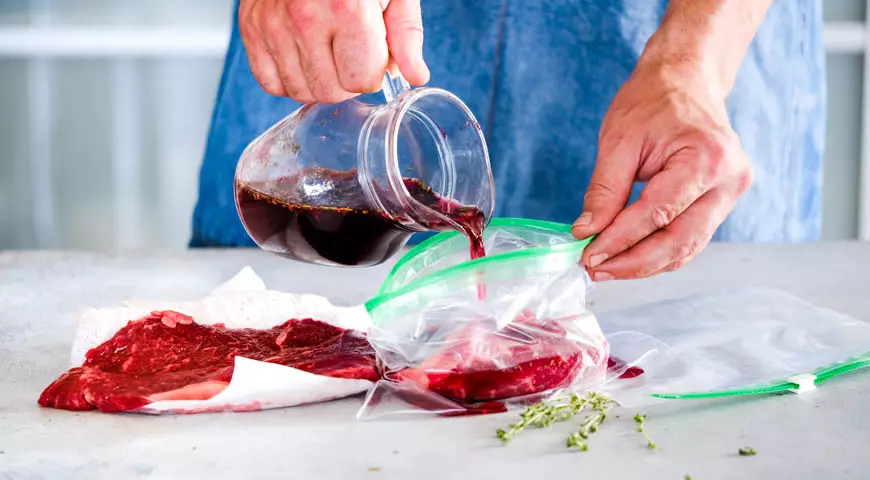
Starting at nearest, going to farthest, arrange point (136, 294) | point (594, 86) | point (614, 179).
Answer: point (614, 179)
point (136, 294)
point (594, 86)

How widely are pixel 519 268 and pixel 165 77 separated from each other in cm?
381

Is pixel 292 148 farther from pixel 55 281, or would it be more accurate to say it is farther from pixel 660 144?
pixel 55 281

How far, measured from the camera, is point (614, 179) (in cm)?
133

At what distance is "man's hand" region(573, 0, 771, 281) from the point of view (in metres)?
1.28

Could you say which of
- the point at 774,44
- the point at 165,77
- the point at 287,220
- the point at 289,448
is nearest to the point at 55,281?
the point at 287,220

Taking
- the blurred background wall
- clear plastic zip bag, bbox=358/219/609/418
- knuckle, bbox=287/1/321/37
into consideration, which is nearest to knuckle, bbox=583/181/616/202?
clear plastic zip bag, bbox=358/219/609/418

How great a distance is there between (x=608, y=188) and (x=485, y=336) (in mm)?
294

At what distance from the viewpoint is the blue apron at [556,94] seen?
2238 mm

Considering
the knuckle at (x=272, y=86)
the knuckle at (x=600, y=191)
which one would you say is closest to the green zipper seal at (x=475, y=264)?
the knuckle at (x=600, y=191)

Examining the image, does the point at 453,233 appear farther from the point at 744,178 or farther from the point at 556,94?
the point at 556,94

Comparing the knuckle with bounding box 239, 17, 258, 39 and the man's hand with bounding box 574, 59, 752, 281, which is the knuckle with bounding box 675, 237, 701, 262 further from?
the knuckle with bounding box 239, 17, 258, 39

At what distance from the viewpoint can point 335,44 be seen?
1149 millimetres

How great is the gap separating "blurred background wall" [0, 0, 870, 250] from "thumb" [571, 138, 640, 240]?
3.50 meters

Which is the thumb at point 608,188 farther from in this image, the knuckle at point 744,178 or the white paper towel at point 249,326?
the white paper towel at point 249,326
